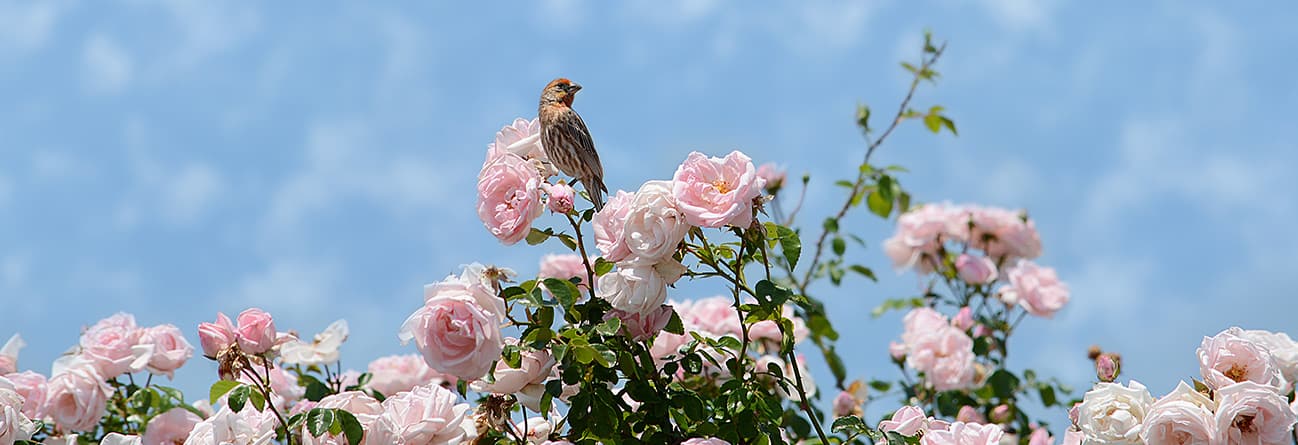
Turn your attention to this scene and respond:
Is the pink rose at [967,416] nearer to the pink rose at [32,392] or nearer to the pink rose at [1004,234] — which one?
the pink rose at [1004,234]

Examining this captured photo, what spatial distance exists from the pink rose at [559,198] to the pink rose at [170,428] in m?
1.10

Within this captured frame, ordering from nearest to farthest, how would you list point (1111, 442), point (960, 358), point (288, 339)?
1. point (1111, 442)
2. point (288, 339)
3. point (960, 358)

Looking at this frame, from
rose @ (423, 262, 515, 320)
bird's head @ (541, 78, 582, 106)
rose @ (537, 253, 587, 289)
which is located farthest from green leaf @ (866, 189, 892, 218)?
rose @ (423, 262, 515, 320)

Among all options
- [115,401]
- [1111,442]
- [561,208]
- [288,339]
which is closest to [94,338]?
[115,401]

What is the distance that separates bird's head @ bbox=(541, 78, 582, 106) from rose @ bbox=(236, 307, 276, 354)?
0.72 meters

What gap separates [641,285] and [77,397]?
146 centimetres

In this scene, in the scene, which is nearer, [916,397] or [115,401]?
[115,401]

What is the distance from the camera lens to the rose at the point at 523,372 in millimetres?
2275

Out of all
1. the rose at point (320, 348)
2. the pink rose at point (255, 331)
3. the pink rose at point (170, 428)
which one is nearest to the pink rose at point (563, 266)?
the rose at point (320, 348)

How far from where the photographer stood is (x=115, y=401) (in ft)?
10.1

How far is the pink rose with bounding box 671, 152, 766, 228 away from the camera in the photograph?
2.12 meters

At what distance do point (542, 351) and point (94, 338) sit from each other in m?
1.31

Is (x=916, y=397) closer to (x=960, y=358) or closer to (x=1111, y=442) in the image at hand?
(x=960, y=358)

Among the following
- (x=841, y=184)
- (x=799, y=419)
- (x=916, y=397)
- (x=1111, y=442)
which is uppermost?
(x=841, y=184)
